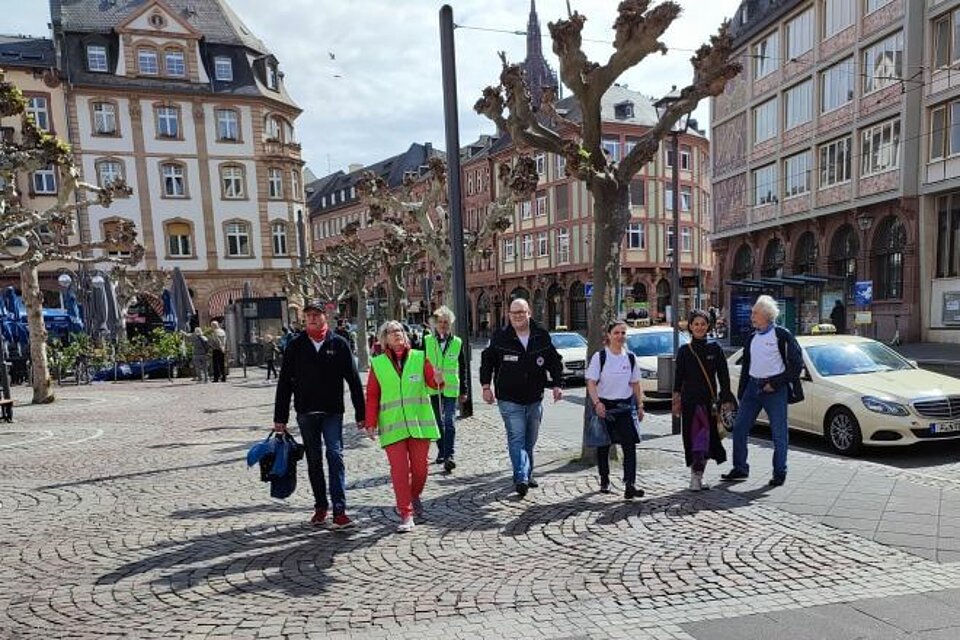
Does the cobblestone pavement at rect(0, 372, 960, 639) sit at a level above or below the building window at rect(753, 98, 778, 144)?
below

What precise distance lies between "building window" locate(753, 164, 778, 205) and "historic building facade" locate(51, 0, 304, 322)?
26.5m

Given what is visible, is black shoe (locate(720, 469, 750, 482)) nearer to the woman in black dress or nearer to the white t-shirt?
the woman in black dress

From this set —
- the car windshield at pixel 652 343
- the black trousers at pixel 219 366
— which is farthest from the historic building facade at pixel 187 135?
the car windshield at pixel 652 343

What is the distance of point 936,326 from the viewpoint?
77.3 ft

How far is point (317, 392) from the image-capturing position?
201 inches

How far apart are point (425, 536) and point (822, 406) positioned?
18.3 ft

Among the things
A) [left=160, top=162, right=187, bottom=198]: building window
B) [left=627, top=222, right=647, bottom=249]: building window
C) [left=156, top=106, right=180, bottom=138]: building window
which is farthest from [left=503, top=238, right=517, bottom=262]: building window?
[left=156, top=106, right=180, bottom=138]: building window

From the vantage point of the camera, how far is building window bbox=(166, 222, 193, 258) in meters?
37.0

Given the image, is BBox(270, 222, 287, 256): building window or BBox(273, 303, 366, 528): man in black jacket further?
BBox(270, 222, 287, 256): building window

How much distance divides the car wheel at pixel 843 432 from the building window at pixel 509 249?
4573cm

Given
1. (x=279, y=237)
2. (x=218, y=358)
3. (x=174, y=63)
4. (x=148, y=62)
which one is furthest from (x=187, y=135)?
(x=218, y=358)

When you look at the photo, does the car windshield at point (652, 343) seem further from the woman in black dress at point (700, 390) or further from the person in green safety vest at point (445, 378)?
the woman in black dress at point (700, 390)

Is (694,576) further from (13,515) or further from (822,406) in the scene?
(13,515)

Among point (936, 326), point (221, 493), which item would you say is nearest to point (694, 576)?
point (221, 493)
